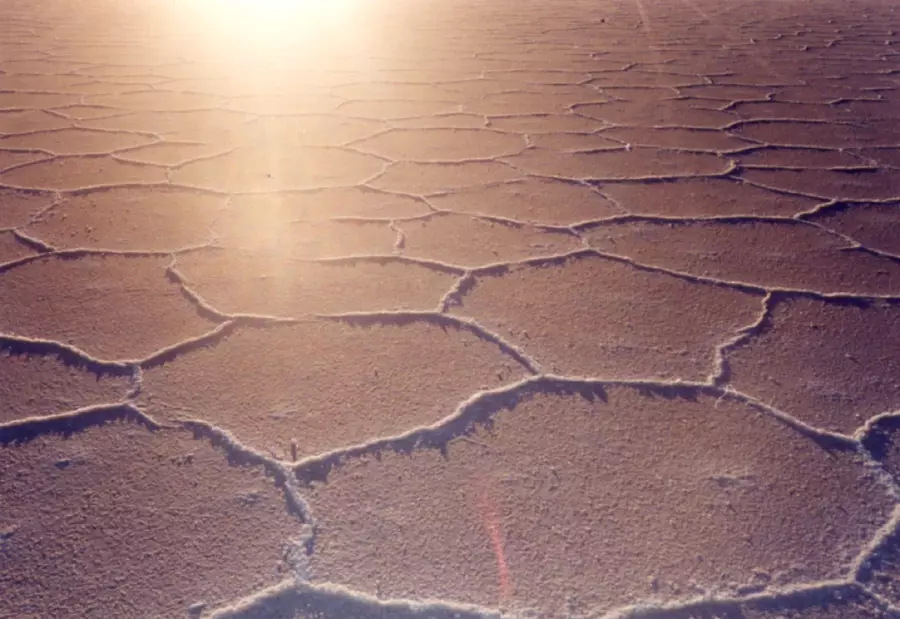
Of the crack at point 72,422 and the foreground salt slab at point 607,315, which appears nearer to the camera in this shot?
the crack at point 72,422

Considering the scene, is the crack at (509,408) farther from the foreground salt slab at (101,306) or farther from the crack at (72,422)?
the foreground salt slab at (101,306)

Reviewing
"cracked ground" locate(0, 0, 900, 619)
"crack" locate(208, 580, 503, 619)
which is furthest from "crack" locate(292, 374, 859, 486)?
"crack" locate(208, 580, 503, 619)

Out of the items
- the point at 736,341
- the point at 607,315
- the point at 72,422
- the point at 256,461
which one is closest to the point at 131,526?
the point at 256,461

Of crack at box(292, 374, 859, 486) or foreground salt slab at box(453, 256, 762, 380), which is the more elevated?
foreground salt slab at box(453, 256, 762, 380)

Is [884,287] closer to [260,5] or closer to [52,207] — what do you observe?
[52,207]

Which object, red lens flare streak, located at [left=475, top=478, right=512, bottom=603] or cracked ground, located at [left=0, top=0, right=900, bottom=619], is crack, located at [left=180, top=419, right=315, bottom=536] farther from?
red lens flare streak, located at [left=475, top=478, right=512, bottom=603]

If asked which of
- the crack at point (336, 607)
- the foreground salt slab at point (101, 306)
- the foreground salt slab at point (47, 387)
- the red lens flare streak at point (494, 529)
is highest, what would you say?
the foreground salt slab at point (101, 306)

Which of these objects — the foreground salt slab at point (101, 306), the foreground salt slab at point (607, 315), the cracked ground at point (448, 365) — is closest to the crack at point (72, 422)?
the cracked ground at point (448, 365)
